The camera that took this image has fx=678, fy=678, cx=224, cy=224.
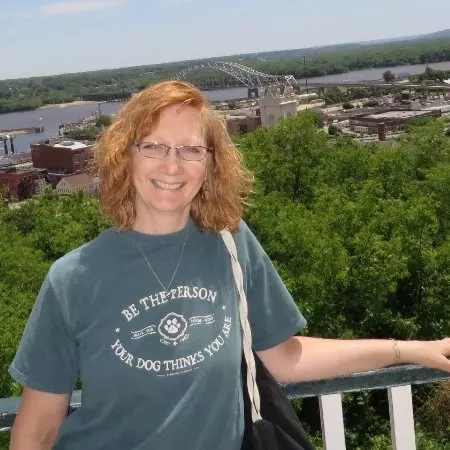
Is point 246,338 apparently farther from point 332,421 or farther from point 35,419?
point 35,419

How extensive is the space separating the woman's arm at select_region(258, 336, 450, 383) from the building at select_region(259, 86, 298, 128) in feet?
195

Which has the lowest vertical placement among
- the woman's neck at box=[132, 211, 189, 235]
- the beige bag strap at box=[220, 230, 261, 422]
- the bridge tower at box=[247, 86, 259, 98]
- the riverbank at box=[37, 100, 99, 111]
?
the riverbank at box=[37, 100, 99, 111]

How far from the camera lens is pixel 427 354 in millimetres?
2125

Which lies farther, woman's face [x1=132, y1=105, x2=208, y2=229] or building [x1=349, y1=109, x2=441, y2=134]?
building [x1=349, y1=109, x2=441, y2=134]

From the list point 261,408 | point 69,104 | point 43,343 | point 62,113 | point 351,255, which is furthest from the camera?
point 69,104

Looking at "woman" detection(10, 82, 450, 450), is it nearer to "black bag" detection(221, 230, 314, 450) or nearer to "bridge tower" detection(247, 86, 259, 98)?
"black bag" detection(221, 230, 314, 450)

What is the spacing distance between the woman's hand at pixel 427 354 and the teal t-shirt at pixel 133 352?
614mm

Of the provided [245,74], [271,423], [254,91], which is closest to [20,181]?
[271,423]

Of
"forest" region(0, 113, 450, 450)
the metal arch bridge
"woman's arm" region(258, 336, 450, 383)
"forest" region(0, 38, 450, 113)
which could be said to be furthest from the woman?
"forest" region(0, 38, 450, 113)

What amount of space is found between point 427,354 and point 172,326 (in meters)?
0.85

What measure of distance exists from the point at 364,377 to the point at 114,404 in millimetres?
779

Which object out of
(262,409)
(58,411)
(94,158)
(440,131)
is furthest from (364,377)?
(440,131)

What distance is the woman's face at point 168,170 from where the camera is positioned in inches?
75.2

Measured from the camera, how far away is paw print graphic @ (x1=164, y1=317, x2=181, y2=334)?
70.9 inches
